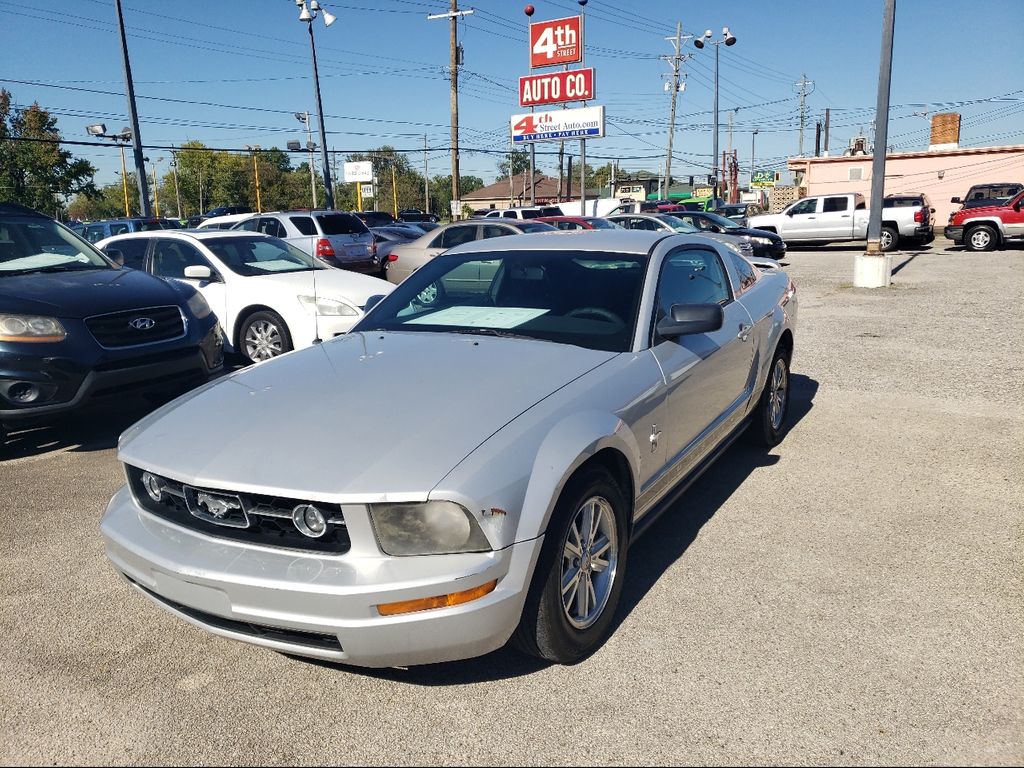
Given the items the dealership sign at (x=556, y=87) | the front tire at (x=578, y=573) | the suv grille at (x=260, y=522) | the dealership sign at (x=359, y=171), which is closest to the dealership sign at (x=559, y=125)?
the dealership sign at (x=556, y=87)

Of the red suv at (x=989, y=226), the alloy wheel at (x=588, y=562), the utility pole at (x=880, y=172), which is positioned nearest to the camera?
the alloy wheel at (x=588, y=562)

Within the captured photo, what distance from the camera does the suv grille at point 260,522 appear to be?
2.46 metres

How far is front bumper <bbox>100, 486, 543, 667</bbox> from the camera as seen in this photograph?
235cm

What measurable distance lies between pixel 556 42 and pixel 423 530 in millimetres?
34153

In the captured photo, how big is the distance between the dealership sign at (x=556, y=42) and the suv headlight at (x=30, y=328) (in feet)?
101

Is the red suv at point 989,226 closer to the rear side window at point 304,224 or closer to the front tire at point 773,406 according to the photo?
the rear side window at point 304,224

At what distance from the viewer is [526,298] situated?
13.1 feet

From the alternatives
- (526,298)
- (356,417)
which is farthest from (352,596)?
(526,298)

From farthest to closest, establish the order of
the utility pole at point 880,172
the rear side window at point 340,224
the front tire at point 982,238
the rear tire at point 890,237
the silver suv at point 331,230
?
the rear tire at point 890,237 → the front tire at point 982,238 → the rear side window at point 340,224 → the silver suv at point 331,230 → the utility pole at point 880,172

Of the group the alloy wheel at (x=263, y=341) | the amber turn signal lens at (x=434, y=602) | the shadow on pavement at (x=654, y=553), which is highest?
the amber turn signal lens at (x=434, y=602)

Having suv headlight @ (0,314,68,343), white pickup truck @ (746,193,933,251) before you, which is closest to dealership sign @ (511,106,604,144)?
white pickup truck @ (746,193,933,251)

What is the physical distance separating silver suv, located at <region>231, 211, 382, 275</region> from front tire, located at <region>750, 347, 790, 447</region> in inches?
463

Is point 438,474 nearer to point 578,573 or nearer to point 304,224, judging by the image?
point 578,573

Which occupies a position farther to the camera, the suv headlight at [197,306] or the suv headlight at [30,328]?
the suv headlight at [197,306]
